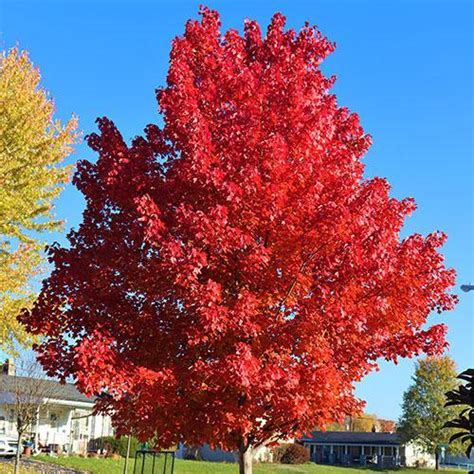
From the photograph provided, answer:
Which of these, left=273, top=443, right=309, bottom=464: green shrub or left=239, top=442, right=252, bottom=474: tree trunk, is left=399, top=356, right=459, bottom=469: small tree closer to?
left=273, top=443, right=309, bottom=464: green shrub

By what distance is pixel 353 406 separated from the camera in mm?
13477

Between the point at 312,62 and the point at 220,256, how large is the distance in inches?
176

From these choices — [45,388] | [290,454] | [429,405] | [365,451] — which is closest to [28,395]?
[45,388]

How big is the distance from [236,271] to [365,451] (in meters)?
75.3

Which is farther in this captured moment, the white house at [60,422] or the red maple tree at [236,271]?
the white house at [60,422]

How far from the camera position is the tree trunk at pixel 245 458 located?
13.6 meters

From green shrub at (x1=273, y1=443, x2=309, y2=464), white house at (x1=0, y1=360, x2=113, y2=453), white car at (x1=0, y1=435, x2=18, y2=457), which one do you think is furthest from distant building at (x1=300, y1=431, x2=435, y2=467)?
white car at (x1=0, y1=435, x2=18, y2=457)

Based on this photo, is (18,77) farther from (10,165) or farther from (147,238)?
(147,238)

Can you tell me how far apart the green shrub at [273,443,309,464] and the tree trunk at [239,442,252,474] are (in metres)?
45.1

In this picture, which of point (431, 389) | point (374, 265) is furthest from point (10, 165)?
point (431, 389)

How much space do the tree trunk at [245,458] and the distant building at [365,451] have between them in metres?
65.5

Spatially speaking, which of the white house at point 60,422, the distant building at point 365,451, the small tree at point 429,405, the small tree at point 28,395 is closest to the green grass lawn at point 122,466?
the small tree at point 28,395

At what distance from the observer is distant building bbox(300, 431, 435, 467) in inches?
3091

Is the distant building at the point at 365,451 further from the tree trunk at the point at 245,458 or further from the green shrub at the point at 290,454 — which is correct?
the tree trunk at the point at 245,458
